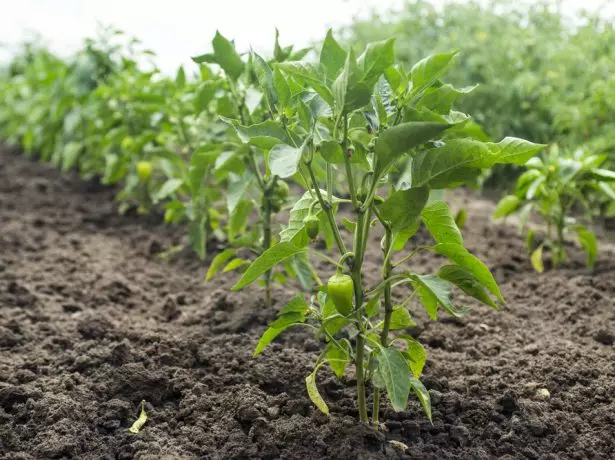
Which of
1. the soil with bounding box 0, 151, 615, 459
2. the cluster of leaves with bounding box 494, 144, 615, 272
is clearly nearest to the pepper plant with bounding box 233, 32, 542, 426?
the soil with bounding box 0, 151, 615, 459

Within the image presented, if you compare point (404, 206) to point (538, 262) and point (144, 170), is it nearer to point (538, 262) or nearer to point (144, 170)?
point (538, 262)

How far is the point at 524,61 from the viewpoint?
5.03 meters

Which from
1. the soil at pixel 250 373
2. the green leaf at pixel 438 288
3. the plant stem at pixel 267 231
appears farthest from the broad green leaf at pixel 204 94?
the green leaf at pixel 438 288

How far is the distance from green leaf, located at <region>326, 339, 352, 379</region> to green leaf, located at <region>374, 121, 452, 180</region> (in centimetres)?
51

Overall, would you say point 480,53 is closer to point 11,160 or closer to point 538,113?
point 538,113

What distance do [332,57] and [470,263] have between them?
582mm

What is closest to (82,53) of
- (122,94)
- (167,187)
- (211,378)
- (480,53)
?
(122,94)

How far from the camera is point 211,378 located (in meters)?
2.32

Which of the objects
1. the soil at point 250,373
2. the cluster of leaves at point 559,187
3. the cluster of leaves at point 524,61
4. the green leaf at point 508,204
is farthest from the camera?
the cluster of leaves at point 524,61

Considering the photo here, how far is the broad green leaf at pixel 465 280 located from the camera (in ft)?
5.71

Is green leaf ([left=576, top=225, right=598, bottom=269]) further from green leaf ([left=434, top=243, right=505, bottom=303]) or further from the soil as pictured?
green leaf ([left=434, top=243, right=505, bottom=303])

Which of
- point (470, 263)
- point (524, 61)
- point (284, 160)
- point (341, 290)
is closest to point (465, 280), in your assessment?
point (470, 263)

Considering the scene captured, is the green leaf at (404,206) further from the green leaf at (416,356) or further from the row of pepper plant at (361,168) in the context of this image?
the green leaf at (416,356)

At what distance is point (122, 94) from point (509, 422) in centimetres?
303
